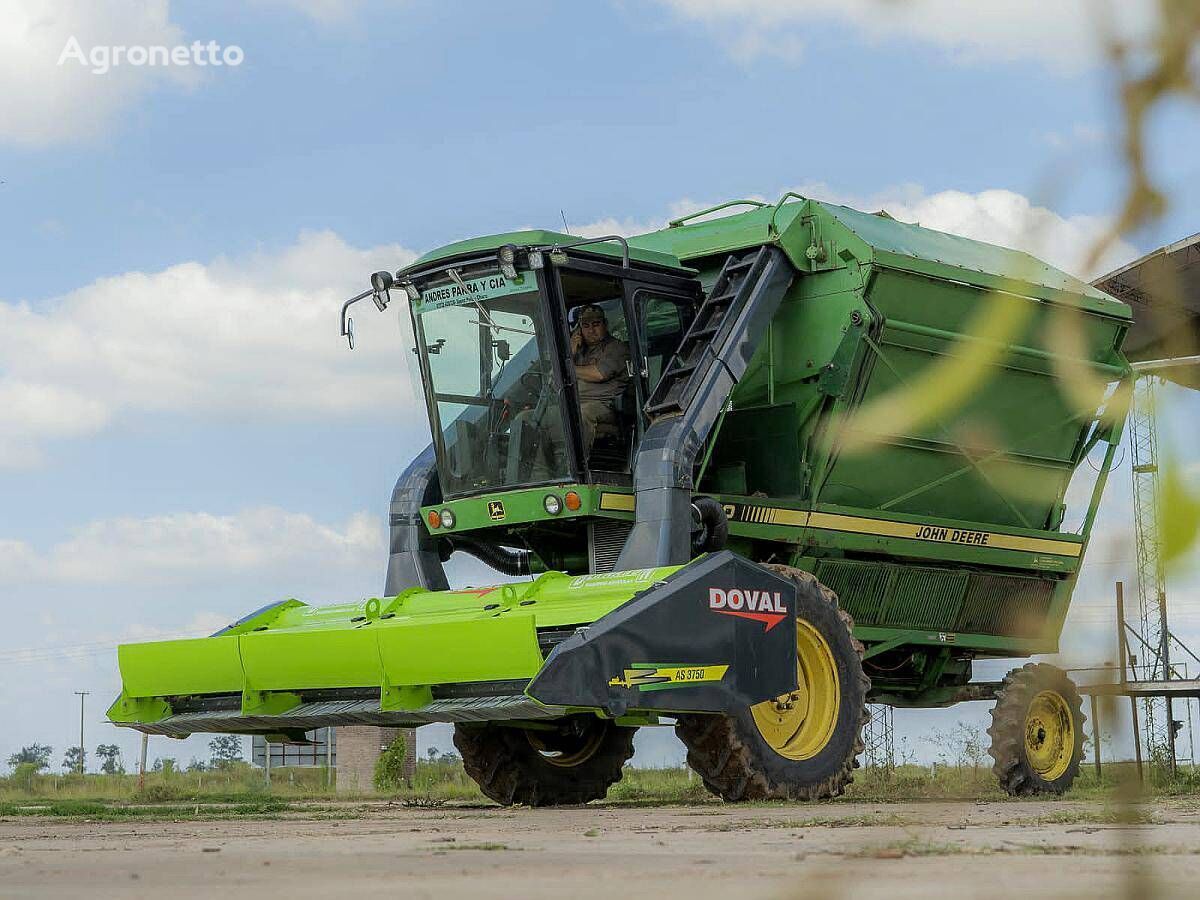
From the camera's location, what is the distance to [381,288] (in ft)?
42.3

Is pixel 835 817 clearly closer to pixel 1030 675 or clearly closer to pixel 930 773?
pixel 1030 675

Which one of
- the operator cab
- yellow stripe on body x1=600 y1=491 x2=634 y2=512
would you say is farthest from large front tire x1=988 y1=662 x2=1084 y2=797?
the operator cab

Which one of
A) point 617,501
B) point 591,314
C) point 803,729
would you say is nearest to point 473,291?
point 591,314

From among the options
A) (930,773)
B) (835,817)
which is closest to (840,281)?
(835,817)

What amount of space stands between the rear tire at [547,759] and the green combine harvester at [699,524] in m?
0.02

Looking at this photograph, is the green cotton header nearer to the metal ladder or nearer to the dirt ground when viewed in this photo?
the metal ladder

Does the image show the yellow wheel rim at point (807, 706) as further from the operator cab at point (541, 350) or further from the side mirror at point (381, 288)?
the side mirror at point (381, 288)

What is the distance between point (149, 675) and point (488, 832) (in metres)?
5.21

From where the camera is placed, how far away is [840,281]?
12430 millimetres

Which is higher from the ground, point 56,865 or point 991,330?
point 991,330

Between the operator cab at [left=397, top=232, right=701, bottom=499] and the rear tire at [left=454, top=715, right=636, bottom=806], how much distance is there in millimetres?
1989

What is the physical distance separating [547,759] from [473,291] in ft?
12.5

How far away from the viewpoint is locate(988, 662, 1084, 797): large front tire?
13.2 m

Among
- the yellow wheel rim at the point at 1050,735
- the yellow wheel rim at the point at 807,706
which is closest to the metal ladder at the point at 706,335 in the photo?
the yellow wheel rim at the point at 807,706
